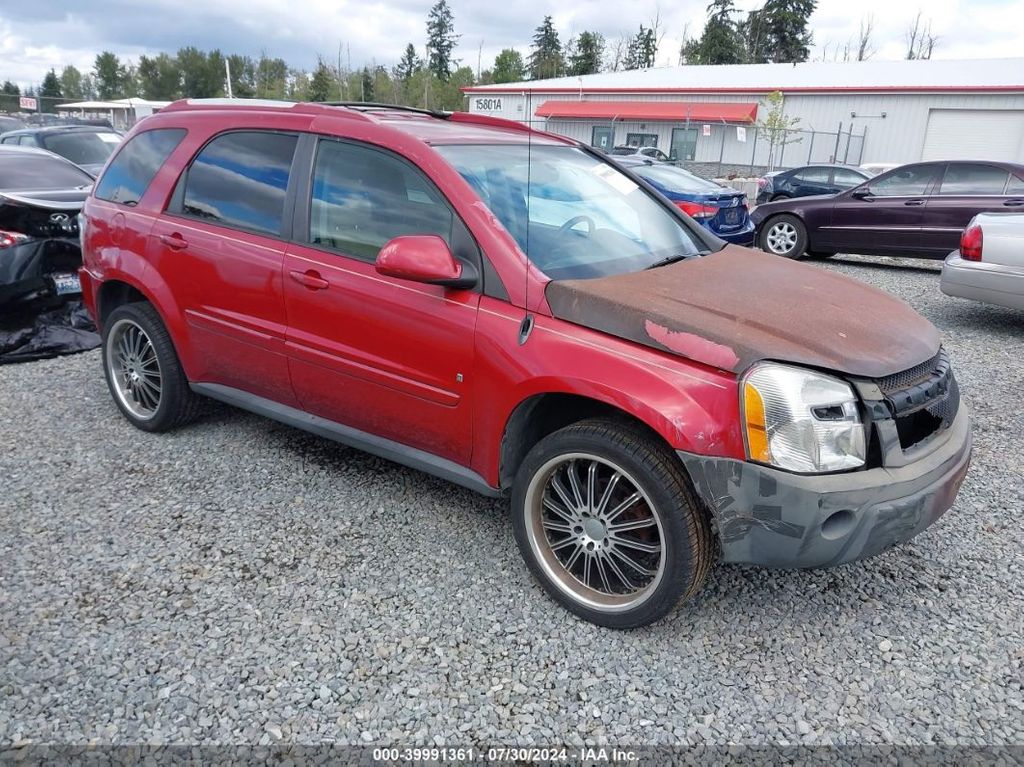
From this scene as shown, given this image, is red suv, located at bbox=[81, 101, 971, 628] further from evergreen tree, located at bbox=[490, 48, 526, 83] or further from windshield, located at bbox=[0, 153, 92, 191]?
evergreen tree, located at bbox=[490, 48, 526, 83]

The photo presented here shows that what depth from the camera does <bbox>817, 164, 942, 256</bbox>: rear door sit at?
10250 mm

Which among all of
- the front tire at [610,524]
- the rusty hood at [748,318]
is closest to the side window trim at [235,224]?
the rusty hood at [748,318]

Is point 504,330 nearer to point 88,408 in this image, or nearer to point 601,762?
point 601,762

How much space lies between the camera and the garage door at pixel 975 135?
2914 cm

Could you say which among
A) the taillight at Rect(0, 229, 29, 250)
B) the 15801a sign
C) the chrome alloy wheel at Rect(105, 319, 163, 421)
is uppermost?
the 15801a sign

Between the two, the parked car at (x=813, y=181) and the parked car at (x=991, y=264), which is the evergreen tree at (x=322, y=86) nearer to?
the parked car at (x=813, y=181)

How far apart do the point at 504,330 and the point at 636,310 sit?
20.4 inches

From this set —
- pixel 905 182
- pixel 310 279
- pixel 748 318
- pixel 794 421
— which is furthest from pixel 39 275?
pixel 905 182

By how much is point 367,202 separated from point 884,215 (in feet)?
30.7

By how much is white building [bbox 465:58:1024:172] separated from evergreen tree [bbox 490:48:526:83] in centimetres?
3648

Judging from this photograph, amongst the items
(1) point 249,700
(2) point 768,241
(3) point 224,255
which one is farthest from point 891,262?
(1) point 249,700

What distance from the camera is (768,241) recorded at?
11.4m

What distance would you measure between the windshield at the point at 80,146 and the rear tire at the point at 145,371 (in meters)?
8.80

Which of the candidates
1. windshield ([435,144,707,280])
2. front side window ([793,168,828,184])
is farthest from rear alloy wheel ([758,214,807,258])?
front side window ([793,168,828,184])
